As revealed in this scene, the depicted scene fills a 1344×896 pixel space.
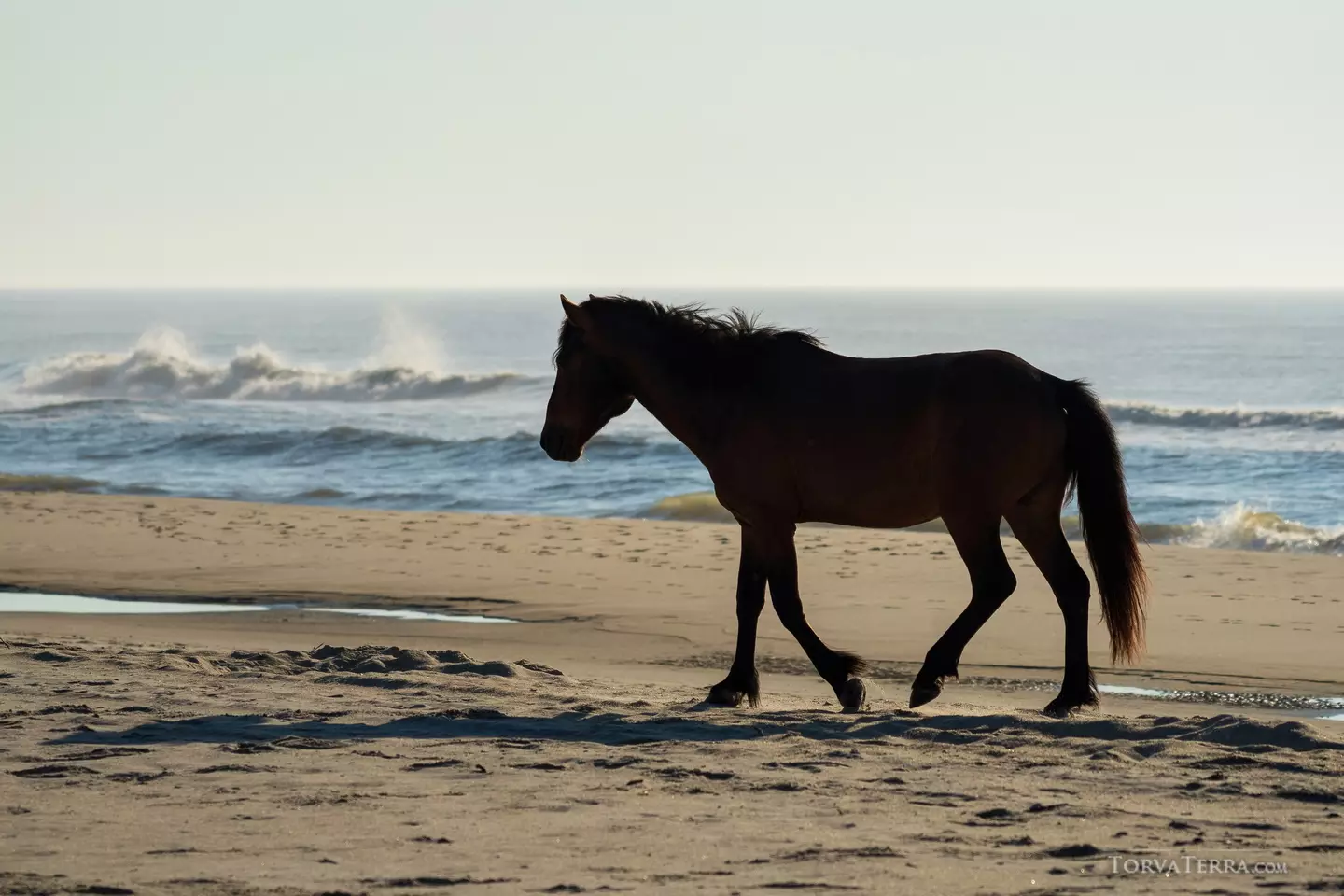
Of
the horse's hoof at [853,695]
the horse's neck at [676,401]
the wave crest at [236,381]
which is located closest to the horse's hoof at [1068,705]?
the horse's hoof at [853,695]

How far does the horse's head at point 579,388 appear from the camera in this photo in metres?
7.67

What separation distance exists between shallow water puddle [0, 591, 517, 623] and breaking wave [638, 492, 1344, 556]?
714 cm

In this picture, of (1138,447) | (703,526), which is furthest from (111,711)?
(1138,447)

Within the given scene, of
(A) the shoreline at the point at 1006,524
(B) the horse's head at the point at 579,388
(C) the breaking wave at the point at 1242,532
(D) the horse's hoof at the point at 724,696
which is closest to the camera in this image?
(D) the horse's hoof at the point at 724,696

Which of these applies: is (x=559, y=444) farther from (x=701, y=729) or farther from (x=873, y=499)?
(x=701, y=729)

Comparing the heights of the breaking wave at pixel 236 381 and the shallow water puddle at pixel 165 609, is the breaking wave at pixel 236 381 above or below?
above

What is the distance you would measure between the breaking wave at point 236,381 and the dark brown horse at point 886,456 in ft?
117

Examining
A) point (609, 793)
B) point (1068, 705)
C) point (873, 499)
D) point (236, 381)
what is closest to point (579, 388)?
point (873, 499)

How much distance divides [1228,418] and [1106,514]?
27327 millimetres

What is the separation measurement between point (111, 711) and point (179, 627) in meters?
4.24

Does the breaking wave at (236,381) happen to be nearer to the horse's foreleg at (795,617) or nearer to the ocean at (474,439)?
the ocean at (474,439)

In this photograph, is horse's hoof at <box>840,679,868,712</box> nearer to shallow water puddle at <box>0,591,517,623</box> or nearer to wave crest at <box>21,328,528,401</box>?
shallow water puddle at <box>0,591,517,623</box>

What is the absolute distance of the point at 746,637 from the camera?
24.1ft

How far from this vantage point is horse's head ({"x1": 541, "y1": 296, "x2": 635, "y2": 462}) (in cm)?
767
